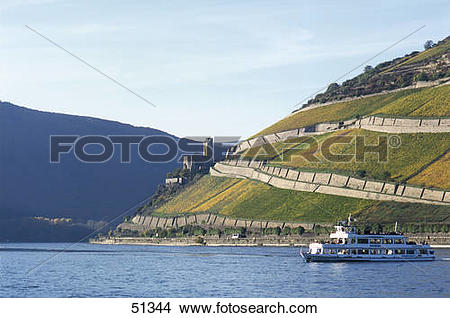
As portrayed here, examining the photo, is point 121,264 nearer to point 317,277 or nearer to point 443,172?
point 317,277

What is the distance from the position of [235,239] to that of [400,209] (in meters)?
37.9

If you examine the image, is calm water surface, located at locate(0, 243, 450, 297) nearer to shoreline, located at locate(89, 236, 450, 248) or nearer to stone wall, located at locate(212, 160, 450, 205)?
shoreline, located at locate(89, 236, 450, 248)

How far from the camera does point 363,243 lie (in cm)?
10788

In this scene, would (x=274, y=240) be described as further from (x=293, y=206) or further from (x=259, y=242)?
(x=293, y=206)

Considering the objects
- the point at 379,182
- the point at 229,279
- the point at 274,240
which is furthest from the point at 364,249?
the point at 379,182

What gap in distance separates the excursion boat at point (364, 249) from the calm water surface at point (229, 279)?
2668mm

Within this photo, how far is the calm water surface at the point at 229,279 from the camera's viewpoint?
7325 cm

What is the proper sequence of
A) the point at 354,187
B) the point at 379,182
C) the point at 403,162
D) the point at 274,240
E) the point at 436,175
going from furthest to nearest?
the point at 403,162, the point at 354,187, the point at 379,182, the point at 274,240, the point at 436,175

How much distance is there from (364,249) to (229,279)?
30.3 m

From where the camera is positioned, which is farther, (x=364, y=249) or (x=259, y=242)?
(x=259, y=242)

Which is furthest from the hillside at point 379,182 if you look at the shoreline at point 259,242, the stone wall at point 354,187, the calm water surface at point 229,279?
the calm water surface at point 229,279

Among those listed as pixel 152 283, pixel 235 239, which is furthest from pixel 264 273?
pixel 235 239

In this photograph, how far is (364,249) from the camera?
107875mm

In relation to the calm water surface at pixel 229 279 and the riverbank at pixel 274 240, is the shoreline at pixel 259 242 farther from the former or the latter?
the calm water surface at pixel 229 279
